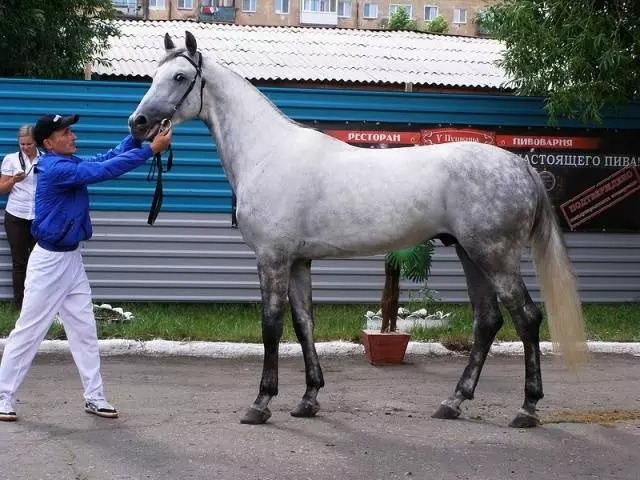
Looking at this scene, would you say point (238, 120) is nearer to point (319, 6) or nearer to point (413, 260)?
point (413, 260)

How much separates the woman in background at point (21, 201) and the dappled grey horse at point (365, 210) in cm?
389

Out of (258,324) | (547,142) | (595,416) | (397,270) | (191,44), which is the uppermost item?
(191,44)

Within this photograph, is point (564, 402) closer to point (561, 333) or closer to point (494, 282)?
point (561, 333)

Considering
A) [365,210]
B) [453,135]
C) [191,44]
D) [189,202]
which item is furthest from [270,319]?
[453,135]

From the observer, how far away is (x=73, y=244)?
660 centimetres

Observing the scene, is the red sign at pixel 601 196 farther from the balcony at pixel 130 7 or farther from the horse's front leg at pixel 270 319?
the balcony at pixel 130 7

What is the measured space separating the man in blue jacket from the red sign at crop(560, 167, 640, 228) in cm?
661

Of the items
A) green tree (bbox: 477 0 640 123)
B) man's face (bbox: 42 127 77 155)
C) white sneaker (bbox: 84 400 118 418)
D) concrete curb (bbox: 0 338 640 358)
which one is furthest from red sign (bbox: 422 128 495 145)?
white sneaker (bbox: 84 400 118 418)

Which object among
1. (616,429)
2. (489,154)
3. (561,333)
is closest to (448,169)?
(489,154)

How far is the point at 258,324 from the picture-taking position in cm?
1042

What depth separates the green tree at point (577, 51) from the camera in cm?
1043

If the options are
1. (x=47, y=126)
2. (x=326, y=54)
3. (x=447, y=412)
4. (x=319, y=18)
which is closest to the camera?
(x=47, y=126)

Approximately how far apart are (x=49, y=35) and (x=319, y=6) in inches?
1827

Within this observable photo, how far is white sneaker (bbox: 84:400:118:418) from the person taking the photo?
6680 millimetres
